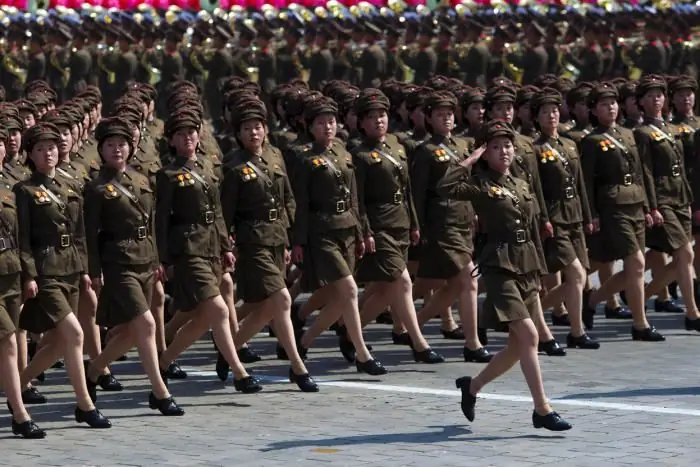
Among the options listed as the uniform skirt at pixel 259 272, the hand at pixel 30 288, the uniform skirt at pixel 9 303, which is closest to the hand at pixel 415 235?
the uniform skirt at pixel 259 272

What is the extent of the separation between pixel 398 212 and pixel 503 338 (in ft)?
6.40

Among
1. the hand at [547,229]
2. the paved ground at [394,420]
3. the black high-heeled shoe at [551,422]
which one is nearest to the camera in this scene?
the paved ground at [394,420]

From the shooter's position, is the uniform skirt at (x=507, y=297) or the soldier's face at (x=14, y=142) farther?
the soldier's face at (x=14, y=142)

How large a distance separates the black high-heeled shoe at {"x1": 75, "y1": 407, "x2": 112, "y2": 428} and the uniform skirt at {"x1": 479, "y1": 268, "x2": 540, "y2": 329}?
7.81 ft

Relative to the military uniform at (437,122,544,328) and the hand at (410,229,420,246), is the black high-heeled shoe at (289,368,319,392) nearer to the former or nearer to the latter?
the military uniform at (437,122,544,328)

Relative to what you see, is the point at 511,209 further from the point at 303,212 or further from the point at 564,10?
the point at 564,10

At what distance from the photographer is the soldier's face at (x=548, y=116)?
51.8ft

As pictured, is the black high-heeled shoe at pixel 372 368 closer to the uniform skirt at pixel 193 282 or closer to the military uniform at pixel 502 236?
the uniform skirt at pixel 193 282

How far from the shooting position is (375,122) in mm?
15195

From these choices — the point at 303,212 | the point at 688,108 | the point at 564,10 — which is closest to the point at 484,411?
the point at 303,212

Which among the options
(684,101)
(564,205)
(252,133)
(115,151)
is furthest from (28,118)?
(684,101)

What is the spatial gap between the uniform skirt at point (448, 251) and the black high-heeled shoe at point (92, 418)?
382cm

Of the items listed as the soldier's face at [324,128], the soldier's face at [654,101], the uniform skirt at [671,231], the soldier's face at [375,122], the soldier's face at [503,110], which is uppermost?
the soldier's face at [654,101]

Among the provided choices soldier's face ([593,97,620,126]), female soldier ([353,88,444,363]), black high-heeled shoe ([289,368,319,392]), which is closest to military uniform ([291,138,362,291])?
female soldier ([353,88,444,363])
